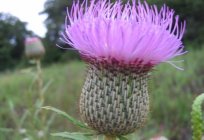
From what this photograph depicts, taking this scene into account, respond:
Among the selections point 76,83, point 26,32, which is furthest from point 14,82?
point 26,32

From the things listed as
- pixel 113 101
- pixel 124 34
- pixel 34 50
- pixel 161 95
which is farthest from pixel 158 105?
pixel 124 34

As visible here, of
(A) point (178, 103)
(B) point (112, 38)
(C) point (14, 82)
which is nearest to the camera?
(B) point (112, 38)

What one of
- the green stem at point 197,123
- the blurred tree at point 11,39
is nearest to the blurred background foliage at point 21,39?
the blurred tree at point 11,39

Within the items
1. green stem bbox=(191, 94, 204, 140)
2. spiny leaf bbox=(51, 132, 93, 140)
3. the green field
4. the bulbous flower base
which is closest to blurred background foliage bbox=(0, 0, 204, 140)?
the green field

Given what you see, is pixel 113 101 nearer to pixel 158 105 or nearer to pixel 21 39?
pixel 158 105

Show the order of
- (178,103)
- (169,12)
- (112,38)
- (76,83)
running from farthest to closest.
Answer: (76,83), (178,103), (169,12), (112,38)

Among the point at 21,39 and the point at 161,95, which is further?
the point at 21,39

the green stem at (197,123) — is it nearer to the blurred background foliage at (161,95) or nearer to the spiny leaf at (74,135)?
the spiny leaf at (74,135)

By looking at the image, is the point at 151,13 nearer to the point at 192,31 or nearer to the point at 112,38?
the point at 112,38
